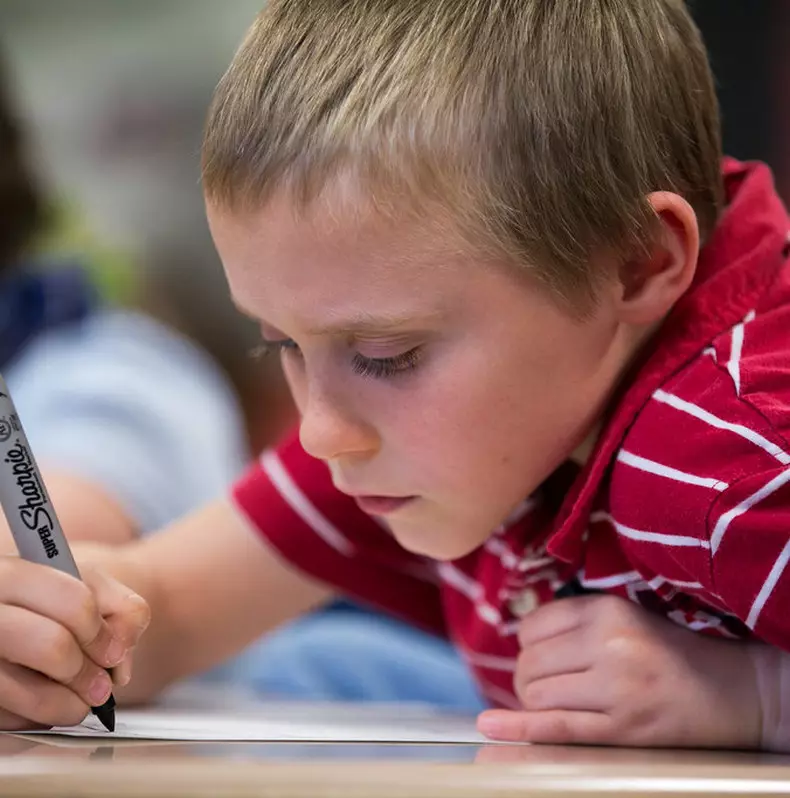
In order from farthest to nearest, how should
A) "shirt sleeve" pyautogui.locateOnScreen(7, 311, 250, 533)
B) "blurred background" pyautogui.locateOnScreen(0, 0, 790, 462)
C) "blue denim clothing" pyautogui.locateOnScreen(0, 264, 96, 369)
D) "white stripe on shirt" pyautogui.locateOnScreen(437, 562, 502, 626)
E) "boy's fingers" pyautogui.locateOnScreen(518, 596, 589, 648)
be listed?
"blurred background" pyautogui.locateOnScreen(0, 0, 790, 462) < "blue denim clothing" pyautogui.locateOnScreen(0, 264, 96, 369) < "shirt sleeve" pyautogui.locateOnScreen(7, 311, 250, 533) < "white stripe on shirt" pyautogui.locateOnScreen(437, 562, 502, 626) < "boy's fingers" pyautogui.locateOnScreen(518, 596, 589, 648)

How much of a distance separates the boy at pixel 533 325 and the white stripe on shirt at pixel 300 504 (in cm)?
20

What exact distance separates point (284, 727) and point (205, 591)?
0.28m

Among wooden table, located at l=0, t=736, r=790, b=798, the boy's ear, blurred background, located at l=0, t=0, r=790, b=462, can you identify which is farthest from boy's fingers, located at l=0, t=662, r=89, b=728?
blurred background, located at l=0, t=0, r=790, b=462

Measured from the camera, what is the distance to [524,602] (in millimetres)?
683

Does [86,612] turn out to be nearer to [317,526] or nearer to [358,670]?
[317,526]

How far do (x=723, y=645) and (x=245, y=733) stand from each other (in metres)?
0.23

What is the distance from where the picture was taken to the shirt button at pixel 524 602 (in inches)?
26.6

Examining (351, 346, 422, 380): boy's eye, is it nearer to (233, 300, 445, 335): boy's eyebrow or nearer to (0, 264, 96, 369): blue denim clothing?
(233, 300, 445, 335): boy's eyebrow

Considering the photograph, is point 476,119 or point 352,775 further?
point 476,119

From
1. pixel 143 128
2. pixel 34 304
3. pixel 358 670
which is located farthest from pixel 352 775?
pixel 143 128

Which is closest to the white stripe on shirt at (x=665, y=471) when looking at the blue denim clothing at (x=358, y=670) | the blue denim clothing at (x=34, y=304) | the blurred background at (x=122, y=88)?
the blue denim clothing at (x=358, y=670)

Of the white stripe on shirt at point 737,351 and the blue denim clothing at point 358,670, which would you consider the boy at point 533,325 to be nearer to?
the white stripe on shirt at point 737,351

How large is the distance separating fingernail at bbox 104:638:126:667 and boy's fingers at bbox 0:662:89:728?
0.9 inches

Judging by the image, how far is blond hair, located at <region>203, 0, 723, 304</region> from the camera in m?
0.54
